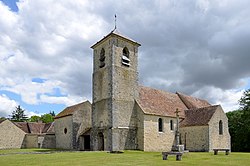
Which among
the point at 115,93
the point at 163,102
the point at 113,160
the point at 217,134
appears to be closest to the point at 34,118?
the point at 163,102

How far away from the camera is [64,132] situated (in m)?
36.7

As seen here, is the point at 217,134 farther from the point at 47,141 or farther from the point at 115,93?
the point at 47,141

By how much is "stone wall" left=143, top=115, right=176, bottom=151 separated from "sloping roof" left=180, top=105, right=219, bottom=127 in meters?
2.60

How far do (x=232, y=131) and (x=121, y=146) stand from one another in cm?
2096


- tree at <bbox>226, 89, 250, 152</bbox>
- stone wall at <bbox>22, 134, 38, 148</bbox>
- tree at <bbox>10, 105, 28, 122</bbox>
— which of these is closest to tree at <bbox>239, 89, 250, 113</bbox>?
tree at <bbox>226, 89, 250, 152</bbox>

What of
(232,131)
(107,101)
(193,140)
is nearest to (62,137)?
(107,101)

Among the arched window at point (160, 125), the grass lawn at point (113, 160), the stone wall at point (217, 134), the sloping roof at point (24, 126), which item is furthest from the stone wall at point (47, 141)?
the stone wall at point (217, 134)

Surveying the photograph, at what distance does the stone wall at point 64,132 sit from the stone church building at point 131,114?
5806 mm

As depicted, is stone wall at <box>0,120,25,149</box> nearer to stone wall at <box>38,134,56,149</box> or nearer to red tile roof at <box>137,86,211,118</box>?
stone wall at <box>38,134,56,149</box>

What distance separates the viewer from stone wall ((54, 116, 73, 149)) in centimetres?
3503

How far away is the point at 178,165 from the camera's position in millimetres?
13523

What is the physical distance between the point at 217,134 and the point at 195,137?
2530 millimetres

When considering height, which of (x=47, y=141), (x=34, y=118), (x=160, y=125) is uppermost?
(x=160, y=125)

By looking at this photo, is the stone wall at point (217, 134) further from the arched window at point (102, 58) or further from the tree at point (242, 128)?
the arched window at point (102, 58)
